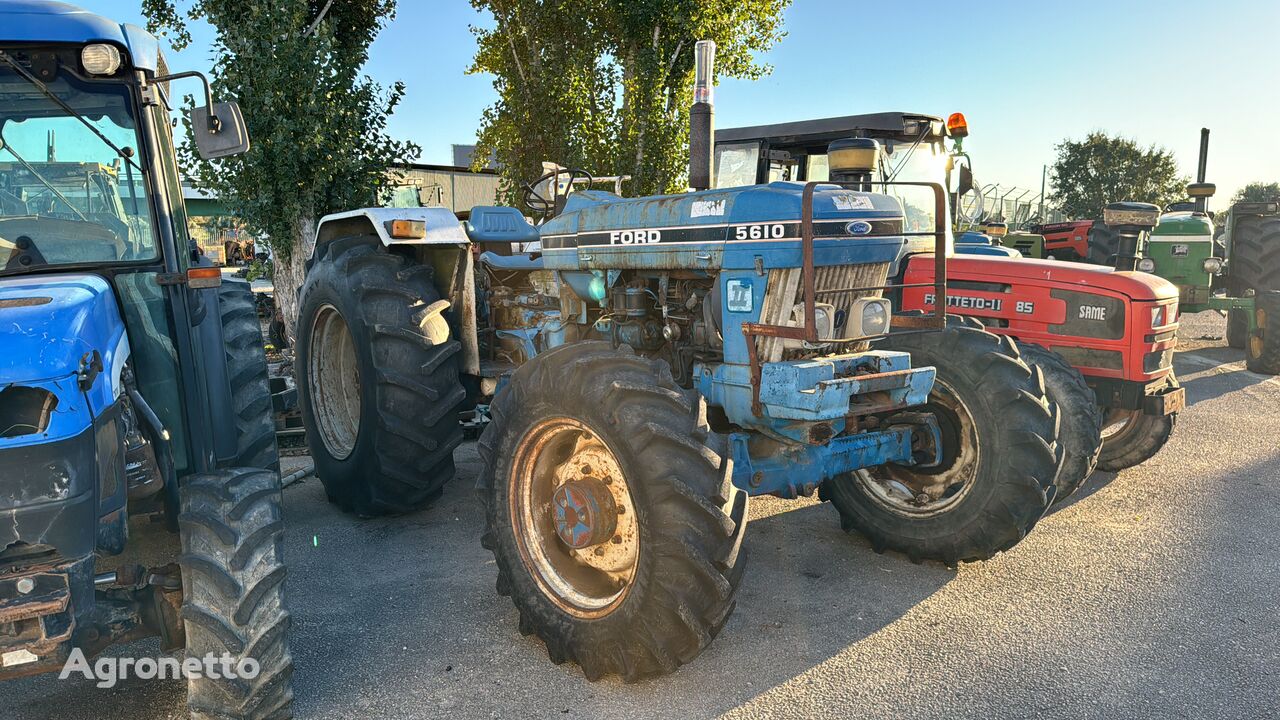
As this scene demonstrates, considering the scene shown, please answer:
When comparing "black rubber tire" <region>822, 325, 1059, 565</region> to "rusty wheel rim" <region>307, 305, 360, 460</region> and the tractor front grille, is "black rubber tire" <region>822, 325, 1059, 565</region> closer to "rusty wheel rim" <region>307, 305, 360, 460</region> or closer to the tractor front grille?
the tractor front grille

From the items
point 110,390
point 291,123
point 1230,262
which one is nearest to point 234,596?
point 110,390

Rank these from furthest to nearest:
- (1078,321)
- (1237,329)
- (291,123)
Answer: (1237,329), (291,123), (1078,321)

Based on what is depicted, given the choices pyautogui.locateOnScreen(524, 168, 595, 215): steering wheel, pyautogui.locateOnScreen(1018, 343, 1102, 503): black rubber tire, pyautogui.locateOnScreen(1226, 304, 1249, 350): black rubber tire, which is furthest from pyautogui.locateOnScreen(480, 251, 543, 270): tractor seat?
pyautogui.locateOnScreen(1226, 304, 1249, 350): black rubber tire

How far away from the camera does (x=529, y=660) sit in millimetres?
3193

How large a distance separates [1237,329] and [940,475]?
31.8 feet

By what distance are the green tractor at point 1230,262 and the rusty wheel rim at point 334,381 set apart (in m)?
8.59

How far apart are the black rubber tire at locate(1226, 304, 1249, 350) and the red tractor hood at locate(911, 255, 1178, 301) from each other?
734 cm

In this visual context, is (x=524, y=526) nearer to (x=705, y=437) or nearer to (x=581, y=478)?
(x=581, y=478)

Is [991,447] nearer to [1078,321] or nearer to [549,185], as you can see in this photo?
[1078,321]

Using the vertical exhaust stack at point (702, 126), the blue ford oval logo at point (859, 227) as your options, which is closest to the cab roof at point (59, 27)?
the vertical exhaust stack at point (702, 126)

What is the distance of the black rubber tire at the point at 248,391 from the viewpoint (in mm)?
3873

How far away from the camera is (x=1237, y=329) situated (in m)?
11.1

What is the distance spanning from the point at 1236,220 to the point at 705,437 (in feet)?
34.3

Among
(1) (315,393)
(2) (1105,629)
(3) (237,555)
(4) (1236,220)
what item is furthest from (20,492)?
(4) (1236,220)
